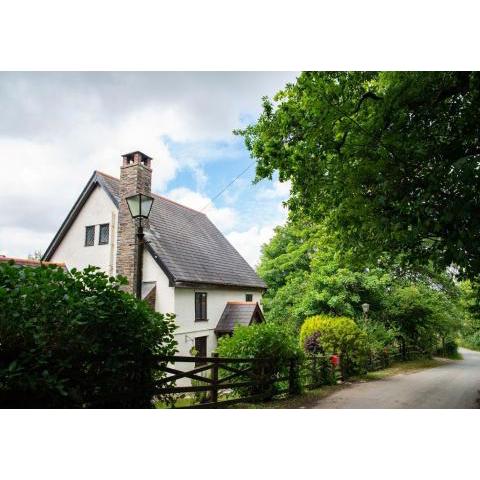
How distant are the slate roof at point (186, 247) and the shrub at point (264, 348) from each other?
524 centimetres

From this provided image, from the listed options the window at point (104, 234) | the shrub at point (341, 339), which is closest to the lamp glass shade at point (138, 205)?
the window at point (104, 234)

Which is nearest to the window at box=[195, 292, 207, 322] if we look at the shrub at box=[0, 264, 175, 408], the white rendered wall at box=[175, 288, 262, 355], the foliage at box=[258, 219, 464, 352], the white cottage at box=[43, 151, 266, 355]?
the white cottage at box=[43, 151, 266, 355]

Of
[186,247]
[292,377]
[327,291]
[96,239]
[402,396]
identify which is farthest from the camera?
[327,291]

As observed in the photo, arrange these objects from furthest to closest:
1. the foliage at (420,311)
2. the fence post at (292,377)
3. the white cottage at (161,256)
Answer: the foliage at (420,311) → the white cottage at (161,256) → the fence post at (292,377)

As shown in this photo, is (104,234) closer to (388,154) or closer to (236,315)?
(236,315)

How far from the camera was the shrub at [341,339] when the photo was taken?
1178 cm

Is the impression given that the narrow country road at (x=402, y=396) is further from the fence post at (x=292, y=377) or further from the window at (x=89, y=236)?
the window at (x=89, y=236)

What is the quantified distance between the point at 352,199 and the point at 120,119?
3.79 m

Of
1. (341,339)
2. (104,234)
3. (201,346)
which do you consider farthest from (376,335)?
(104,234)

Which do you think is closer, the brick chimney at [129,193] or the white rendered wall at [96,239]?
the brick chimney at [129,193]

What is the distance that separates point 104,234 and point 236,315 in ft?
19.5

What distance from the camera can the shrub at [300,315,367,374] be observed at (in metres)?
11.8

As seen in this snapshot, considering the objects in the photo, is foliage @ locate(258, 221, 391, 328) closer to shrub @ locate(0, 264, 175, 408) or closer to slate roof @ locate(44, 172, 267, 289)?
slate roof @ locate(44, 172, 267, 289)

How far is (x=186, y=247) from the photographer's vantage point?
1477 centimetres
